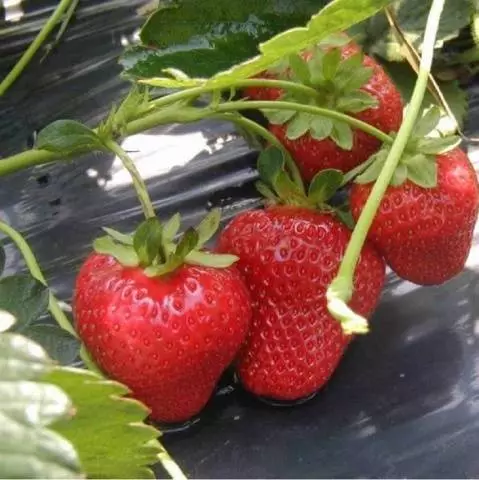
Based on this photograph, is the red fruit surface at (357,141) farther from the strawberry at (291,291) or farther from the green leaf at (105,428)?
the green leaf at (105,428)

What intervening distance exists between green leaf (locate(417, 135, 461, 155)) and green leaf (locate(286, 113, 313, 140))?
3.1 inches

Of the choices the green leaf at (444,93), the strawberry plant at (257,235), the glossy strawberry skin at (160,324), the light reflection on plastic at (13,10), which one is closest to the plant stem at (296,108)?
the strawberry plant at (257,235)

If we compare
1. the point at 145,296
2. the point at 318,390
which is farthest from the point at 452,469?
the point at 145,296

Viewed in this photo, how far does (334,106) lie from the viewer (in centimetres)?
74

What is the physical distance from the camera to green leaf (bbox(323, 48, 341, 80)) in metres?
0.72

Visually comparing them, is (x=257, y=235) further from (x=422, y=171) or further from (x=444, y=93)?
(x=444, y=93)

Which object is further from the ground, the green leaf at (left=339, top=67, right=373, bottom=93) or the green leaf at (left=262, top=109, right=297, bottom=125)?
the green leaf at (left=339, top=67, right=373, bottom=93)

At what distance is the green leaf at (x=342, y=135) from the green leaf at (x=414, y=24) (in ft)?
0.74

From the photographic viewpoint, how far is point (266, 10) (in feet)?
Result: 2.35

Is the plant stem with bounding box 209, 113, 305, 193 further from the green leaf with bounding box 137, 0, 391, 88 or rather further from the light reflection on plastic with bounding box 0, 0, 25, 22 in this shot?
the light reflection on plastic with bounding box 0, 0, 25, 22

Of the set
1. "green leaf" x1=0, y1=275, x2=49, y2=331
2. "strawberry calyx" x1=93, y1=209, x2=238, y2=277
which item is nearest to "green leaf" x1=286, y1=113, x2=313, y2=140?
"strawberry calyx" x1=93, y1=209, x2=238, y2=277

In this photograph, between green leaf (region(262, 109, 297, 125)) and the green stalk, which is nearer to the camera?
the green stalk

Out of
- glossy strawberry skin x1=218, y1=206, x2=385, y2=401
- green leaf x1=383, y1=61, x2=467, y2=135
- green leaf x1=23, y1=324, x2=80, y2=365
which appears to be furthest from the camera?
green leaf x1=383, y1=61, x2=467, y2=135

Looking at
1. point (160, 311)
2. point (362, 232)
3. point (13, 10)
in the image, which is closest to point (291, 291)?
point (160, 311)
